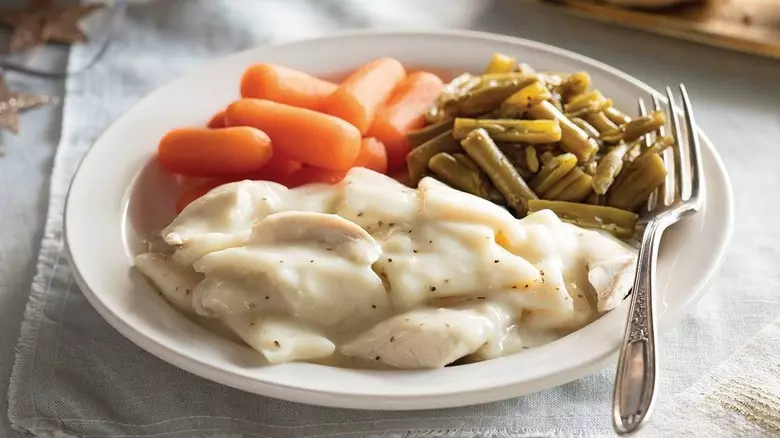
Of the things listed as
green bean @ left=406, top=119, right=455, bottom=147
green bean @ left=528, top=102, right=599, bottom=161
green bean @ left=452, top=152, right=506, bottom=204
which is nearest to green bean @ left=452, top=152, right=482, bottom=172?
green bean @ left=452, top=152, right=506, bottom=204

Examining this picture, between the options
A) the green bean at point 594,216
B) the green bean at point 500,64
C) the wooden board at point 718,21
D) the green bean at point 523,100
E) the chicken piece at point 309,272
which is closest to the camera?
the chicken piece at point 309,272

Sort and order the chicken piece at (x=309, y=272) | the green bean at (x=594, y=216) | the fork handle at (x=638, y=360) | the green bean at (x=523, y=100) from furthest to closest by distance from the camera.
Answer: the green bean at (x=523, y=100) → the green bean at (x=594, y=216) → the chicken piece at (x=309, y=272) → the fork handle at (x=638, y=360)

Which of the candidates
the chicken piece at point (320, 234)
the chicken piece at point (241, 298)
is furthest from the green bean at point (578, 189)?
the chicken piece at point (241, 298)

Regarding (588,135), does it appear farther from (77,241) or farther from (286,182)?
(77,241)

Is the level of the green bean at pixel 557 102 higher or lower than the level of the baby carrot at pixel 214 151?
higher

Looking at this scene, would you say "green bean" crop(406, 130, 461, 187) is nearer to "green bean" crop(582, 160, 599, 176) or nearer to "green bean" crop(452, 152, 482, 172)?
"green bean" crop(452, 152, 482, 172)

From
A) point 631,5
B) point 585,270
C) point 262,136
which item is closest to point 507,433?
point 585,270

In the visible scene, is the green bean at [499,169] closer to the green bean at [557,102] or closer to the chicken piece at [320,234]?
the green bean at [557,102]
